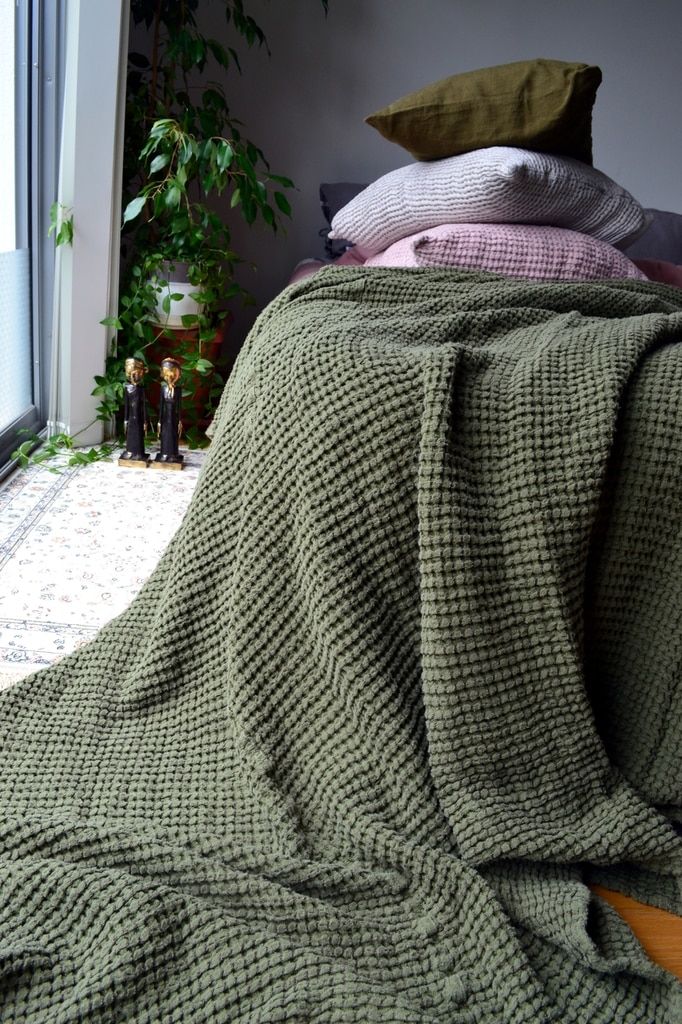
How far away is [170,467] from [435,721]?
64.6 inches

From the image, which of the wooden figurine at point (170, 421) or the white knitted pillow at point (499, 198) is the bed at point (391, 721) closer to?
the white knitted pillow at point (499, 198)

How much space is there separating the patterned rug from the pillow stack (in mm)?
768

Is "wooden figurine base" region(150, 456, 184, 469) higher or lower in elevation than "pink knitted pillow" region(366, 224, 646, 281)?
lower

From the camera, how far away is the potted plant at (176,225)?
246 centimetres

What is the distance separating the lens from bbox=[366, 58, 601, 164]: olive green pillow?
5.90 ft

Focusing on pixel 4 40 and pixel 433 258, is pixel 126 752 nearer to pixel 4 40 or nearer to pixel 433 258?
pixel 433 258

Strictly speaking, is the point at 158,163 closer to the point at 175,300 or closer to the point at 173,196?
the point at 173,196

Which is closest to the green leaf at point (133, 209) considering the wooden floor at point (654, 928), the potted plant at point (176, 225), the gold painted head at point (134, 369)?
the potted plant at point (176, 225)

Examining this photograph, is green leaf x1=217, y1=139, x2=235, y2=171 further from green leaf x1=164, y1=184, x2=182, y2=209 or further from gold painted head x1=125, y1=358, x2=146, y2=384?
gold painted head x1=125, y1=358, x2=146, y2=384

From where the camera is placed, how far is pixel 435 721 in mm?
933

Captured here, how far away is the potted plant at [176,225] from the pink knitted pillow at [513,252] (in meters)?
0.91

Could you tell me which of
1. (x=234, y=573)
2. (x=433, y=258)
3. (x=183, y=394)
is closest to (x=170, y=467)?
(x=183, y=394)

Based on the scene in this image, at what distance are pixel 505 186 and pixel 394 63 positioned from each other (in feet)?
5.61

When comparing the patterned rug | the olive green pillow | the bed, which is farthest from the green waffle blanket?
the olive green pillow
